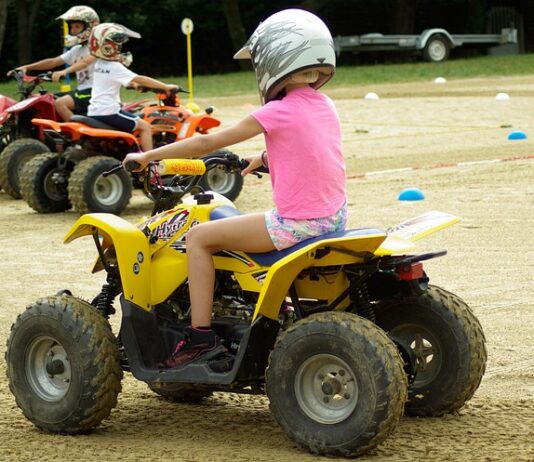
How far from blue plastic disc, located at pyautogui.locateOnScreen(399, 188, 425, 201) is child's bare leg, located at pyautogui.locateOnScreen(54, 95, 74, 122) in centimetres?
370

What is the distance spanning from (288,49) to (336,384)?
139 centimetres

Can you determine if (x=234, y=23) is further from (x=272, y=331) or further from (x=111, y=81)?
(x=272, y=331)

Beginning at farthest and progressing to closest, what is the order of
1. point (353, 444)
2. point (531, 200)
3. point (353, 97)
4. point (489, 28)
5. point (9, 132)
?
point (489, 28) → point (353, 97) → point (9, 132) → point (531, 200) → point (353, 444)

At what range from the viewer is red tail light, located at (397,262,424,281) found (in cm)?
559

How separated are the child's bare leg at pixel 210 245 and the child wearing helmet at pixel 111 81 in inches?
312

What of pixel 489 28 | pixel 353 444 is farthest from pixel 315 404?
pixel 489 28

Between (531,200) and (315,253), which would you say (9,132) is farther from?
(315,253)

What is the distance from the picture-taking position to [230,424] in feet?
19.7

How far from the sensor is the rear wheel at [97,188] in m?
12.9

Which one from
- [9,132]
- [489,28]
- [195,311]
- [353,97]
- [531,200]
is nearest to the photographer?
[195,311]

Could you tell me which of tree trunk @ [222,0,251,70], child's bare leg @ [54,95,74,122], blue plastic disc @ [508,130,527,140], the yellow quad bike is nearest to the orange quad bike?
child's bare leg @ [54,95,74,122]

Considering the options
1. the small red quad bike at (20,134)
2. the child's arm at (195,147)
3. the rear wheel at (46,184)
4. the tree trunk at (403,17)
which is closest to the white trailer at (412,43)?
the tree trunk at (403,17)

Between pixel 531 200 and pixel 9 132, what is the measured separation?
6.14 metres

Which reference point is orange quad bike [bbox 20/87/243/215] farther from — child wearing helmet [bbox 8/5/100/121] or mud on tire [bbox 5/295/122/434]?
mud on tire [bbox 5/295/122/434]
